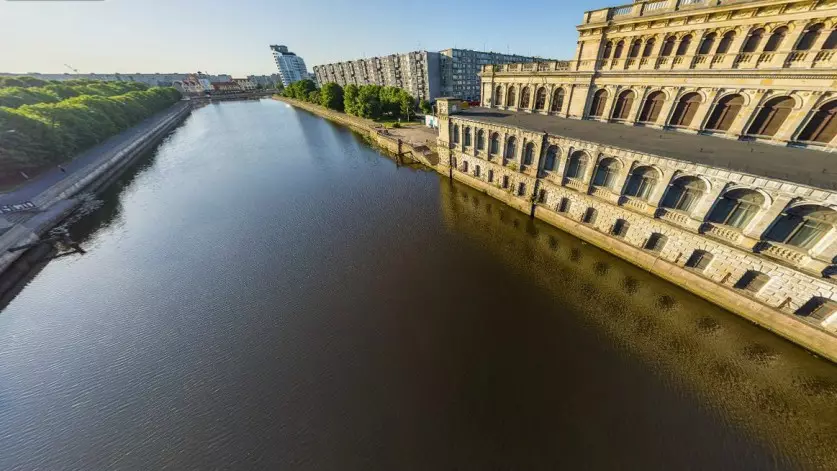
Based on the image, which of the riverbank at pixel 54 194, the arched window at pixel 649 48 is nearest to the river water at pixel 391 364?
the riverbank at pixel 54 194

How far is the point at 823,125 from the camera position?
65.0 feet

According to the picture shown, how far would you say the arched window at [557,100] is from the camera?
34.7 metres

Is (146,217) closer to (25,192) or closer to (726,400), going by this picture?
(25,192)

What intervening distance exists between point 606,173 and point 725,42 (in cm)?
1542

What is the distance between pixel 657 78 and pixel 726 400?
29230 millimetres

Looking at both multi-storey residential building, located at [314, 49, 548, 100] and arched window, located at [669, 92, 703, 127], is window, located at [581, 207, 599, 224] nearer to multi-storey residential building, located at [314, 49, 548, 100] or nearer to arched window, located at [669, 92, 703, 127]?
arched window, located at [669, 92, 703, 127]

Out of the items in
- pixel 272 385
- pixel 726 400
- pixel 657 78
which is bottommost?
pixel 726 400

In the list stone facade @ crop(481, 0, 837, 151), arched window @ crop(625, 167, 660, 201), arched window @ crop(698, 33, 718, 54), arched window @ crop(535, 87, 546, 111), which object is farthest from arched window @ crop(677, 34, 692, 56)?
arched window @ crop(625, 167, 660, 201)

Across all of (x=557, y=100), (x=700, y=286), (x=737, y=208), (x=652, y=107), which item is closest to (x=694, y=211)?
(x=737, y=208)

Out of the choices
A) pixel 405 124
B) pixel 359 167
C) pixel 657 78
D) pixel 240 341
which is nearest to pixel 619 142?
pixel 657 78

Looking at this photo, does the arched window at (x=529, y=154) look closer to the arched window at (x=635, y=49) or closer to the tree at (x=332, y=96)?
the arched window at (x=635, y=49)

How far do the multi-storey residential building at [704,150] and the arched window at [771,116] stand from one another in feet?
0.27

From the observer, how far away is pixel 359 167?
48812mm

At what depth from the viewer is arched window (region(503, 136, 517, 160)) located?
3059cm
